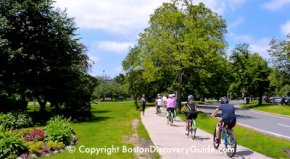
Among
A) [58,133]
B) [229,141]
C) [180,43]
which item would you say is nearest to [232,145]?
[229,141]

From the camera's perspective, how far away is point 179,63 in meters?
36.7

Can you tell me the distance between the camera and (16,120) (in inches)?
973

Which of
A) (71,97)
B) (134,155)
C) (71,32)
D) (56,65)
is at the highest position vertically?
(71,32)

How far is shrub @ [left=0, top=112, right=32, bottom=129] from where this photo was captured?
23391mm

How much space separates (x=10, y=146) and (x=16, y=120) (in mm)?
13067

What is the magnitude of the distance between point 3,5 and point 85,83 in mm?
8882

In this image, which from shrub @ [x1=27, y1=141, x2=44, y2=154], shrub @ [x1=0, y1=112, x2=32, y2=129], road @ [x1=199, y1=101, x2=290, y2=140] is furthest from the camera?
shrub @ [x1=0, y1=112, x2=32, y2=129]

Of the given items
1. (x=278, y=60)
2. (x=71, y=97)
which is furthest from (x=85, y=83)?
(x=278, y=60)

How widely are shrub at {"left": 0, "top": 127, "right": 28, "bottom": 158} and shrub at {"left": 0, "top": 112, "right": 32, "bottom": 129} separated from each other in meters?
10.9

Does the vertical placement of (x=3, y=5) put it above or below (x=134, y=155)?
above

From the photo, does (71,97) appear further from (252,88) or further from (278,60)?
(252,88)

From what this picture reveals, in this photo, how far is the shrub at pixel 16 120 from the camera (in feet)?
76.7

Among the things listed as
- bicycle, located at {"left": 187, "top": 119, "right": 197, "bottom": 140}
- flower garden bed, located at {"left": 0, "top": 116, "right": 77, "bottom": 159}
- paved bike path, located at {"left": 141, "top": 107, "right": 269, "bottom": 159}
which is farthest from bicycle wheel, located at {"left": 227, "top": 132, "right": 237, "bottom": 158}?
flower garden bed, located at {"left": 0, "top": 116, "right": 77, "bottom": 159}

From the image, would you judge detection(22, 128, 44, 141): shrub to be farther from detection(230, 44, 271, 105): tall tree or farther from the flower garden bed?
detection(230, 44, 271, 105): tall tree
